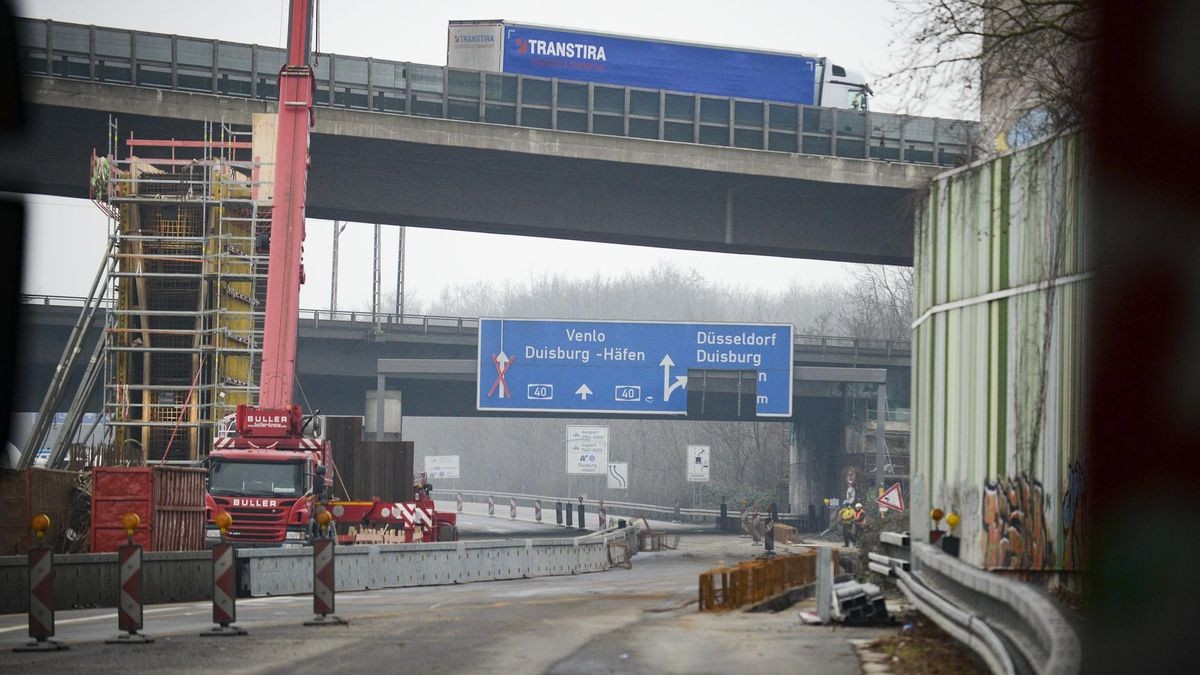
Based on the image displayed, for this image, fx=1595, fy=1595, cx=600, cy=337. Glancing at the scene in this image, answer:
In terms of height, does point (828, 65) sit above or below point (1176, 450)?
above

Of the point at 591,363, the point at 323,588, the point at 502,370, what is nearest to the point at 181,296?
the point at 502,370

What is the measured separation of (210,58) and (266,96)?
1834 mm

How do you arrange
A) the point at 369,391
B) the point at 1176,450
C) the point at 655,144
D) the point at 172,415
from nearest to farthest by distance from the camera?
1. the point at 1176,450
2. the point at 172,415
3. the point at 655,144
4. the point at 369,391

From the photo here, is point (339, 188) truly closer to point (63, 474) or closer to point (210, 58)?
point (210, 58)

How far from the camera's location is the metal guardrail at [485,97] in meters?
41.9

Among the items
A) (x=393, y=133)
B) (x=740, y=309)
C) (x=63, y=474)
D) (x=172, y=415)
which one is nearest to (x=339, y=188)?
(x=393, y=133)

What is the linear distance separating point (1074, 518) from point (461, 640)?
258 inches

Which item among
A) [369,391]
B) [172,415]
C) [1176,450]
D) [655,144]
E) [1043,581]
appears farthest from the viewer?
[369,391]

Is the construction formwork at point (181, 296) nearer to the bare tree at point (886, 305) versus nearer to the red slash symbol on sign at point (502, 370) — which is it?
the red slash symbol on sign at point (502, 370)

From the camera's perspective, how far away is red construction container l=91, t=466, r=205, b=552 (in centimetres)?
2891

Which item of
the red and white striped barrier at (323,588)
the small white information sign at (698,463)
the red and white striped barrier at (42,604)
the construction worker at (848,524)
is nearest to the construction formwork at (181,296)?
the construction worker at (848,524)

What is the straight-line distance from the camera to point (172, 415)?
137 ft

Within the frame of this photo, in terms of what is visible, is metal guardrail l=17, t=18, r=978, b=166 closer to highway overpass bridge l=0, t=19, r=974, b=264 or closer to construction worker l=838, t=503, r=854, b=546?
highway overpass bridge l=0, t=19, r=974, b=264

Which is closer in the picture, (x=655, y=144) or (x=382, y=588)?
(x=382, y=588)
